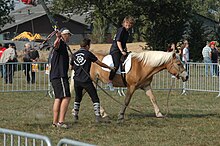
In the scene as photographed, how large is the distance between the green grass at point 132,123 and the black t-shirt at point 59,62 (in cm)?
104

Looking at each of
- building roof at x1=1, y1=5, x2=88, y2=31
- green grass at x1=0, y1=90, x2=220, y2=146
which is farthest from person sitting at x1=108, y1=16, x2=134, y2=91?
building roof at x1=1, y1=5, x2=88, y2=31

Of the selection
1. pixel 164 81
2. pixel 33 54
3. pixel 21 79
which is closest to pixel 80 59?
pixel 164 81

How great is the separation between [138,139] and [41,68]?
11.6 meters

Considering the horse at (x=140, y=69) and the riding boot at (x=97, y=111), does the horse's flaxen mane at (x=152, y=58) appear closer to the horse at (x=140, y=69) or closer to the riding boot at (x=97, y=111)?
the horse at (x=140, y=69)

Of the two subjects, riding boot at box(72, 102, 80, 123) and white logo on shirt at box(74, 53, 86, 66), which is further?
riding boot at box(72, 102, 80, 123)

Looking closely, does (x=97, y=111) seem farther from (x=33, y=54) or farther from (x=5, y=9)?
(x=5, y=9)

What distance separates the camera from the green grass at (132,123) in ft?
33.9

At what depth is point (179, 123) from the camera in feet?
40.6

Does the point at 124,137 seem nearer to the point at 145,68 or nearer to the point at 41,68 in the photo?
the point at 145,68

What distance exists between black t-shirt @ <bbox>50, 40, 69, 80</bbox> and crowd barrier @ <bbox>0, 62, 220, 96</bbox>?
826 centimetres

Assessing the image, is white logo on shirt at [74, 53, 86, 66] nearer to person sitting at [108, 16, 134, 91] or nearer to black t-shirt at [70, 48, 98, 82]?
black t-shirt at [70, 48, 98, 82]

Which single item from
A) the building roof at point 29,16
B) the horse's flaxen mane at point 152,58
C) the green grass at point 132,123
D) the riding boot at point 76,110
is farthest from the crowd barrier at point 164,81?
the building roof at point 29,16

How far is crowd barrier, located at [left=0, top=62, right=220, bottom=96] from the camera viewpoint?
65.6ft

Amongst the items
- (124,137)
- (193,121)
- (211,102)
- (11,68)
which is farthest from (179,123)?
(11,68)
